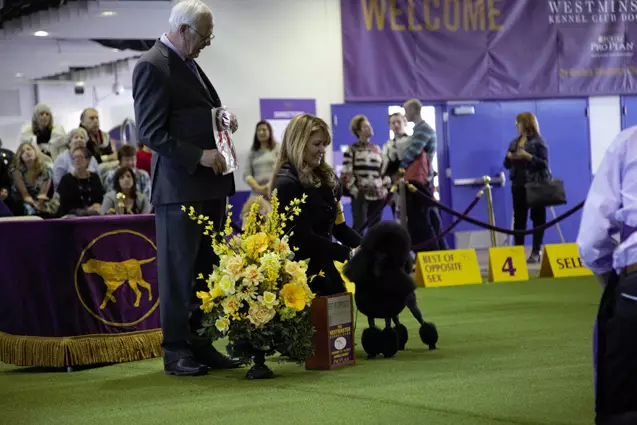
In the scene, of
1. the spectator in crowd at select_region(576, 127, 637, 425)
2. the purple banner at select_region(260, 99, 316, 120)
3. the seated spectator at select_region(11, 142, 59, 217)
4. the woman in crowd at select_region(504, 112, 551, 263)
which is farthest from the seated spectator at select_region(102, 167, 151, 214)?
the spectator in crowd at select_region(576, 127, 637, 425)

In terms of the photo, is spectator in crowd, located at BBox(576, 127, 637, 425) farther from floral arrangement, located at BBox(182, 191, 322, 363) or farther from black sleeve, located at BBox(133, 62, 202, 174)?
black sleeve, located at BBox(133, 62, 202, 174)

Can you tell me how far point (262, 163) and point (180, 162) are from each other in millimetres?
5514

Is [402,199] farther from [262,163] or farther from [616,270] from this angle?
[616,270]

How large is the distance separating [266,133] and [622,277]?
24.1 feet

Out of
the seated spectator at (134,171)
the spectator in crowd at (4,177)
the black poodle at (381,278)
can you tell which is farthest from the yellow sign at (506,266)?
the black poodle at (381,278)

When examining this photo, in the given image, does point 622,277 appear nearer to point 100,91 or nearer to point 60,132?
point 60,132

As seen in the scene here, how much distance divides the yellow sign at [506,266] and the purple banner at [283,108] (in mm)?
2878

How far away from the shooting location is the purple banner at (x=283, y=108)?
1105 cm

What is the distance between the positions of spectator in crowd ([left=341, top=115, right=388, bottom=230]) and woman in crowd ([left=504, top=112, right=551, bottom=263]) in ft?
5.47

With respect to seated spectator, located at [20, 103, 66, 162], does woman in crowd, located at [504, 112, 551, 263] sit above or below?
below

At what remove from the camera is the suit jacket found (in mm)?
4359

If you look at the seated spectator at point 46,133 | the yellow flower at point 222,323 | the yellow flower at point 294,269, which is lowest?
the yellow flower at point 222,323

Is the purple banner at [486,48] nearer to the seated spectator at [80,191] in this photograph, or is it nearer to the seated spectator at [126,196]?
the seated spectator at [126,196]

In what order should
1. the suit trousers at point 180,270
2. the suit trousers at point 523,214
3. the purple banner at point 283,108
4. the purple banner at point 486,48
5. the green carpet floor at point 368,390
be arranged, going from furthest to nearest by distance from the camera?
the purple banner at point 486,48, the purple banner at point 283,108, the suit trousers at point 523,214, the suit trousers at point 180,270, the green carpet floor at point 368,390
